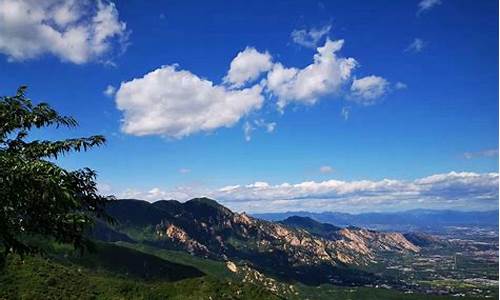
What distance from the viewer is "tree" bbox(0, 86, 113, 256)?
1809 cm

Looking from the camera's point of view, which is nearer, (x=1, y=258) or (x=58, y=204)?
(x=58, y=204)

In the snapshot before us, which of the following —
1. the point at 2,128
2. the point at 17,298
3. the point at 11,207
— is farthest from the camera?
the point at 17,298

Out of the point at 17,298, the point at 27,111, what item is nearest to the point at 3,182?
the point at 27,111

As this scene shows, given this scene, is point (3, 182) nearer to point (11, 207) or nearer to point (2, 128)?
point (11, 207)

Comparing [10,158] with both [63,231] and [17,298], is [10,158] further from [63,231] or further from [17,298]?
[17,298]

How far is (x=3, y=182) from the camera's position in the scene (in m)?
17.8

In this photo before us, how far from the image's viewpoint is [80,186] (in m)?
22.5

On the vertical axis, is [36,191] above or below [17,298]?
above

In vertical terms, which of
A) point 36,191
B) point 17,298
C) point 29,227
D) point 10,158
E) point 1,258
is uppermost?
point 10,158

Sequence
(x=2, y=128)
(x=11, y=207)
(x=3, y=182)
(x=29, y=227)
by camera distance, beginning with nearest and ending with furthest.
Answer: (x=3, y=182)
(x=11, y=207)
(x=29, y=227)
(x=2, y=128)

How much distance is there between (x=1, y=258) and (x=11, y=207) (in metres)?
3.62

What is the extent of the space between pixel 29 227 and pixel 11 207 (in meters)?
1.90

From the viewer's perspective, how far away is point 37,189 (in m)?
18.8

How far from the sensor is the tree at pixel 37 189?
712 inches
